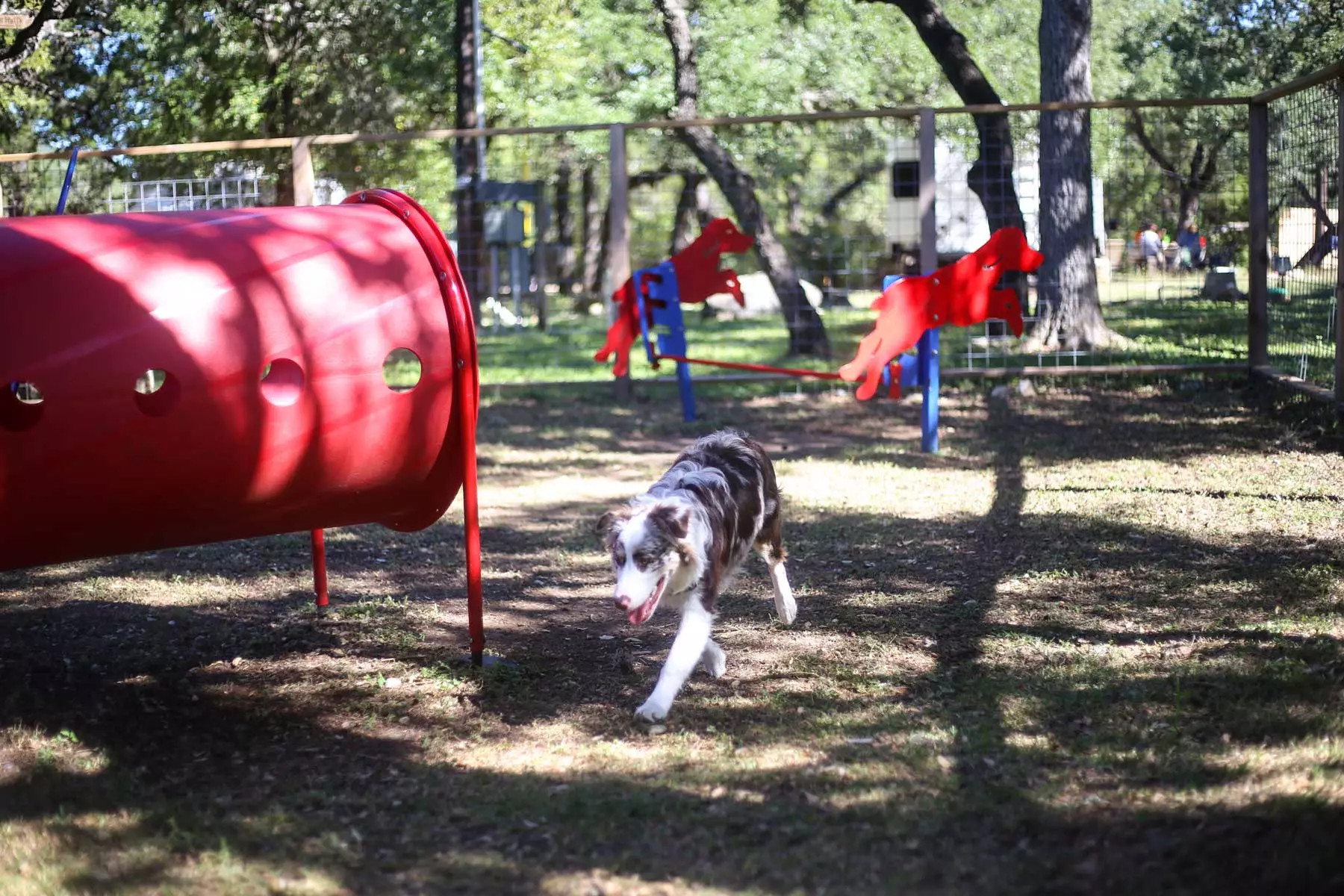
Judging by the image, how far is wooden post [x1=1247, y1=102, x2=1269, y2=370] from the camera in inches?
450

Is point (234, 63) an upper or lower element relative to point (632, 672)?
upper

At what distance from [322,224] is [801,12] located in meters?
18.5

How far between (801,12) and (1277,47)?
7.42 metres

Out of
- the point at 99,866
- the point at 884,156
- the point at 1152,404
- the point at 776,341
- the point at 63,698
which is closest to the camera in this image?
the point at 99,866

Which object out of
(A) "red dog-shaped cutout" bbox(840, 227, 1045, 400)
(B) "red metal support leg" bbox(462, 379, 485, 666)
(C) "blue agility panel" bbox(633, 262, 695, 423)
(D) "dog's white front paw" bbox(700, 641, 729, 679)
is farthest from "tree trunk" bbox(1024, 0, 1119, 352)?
(B) "red metal support leg" bbox(462, 379, 485, 666)

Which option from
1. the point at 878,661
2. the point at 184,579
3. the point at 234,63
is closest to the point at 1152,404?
the point at 878,661

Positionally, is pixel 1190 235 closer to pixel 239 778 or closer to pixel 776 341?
pixel 776 341

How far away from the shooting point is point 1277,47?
59.0 ft

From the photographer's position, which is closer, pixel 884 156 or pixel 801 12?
pixel 801 12

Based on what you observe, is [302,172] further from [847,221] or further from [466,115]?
[847,221]

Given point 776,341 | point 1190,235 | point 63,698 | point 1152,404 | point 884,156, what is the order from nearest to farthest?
1. point 63,698
2. point 1152,404
3. point 776,341
4. point 1190,235
5. point 884,156

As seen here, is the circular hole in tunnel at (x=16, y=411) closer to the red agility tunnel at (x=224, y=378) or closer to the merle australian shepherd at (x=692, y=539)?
the red agility tunnel at (x=224, y=378)

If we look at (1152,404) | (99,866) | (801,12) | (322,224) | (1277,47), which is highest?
(801,12)

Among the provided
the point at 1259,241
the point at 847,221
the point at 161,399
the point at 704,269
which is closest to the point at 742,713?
the point at 161,399
